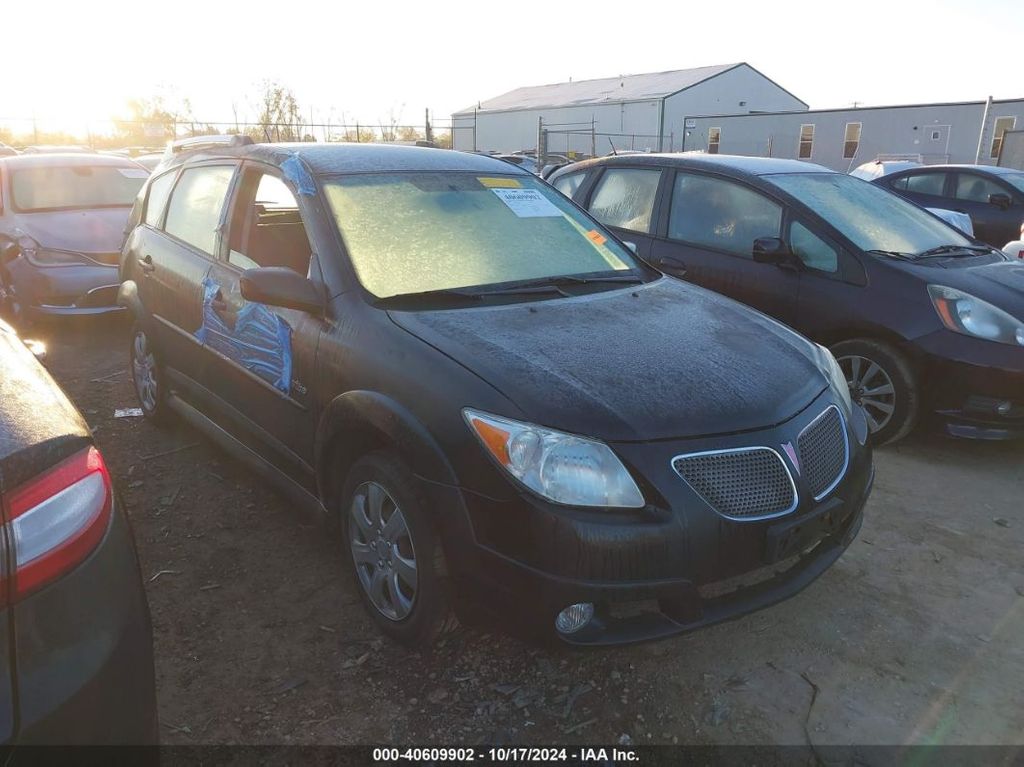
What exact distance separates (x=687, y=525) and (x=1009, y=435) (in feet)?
9.87

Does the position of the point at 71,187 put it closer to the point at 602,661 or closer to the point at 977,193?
the point at 602,661

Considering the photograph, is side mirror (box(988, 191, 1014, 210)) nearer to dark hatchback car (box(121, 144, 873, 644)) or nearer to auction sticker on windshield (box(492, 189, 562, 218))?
dark hatchback car (box(121, 144, 873, 644))

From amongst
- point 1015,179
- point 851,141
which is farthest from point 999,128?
point 1015,179

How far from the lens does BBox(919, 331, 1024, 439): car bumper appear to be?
409 cm

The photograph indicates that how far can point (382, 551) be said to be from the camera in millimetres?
2645

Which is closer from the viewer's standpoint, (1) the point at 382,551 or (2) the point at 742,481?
(2) the point at 742,481

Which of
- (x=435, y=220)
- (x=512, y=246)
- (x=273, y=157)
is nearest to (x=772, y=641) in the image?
(x=512, y=246)

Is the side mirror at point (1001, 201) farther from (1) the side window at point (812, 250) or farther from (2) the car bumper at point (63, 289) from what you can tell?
(2) the car bumper at point (63, 289)

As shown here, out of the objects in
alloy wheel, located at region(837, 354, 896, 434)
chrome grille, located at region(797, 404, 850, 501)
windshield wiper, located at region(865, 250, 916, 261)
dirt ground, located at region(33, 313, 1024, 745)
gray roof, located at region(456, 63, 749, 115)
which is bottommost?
dirt ground, located at region(33, 313, 1024, 745)

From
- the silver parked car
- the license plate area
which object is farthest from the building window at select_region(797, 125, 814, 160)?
the license plate area

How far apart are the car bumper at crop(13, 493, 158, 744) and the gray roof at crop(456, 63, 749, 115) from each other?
154ft

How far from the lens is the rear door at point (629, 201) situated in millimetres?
5480

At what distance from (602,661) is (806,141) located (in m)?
38.0

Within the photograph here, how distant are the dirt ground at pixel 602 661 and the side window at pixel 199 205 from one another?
4.61 feet
